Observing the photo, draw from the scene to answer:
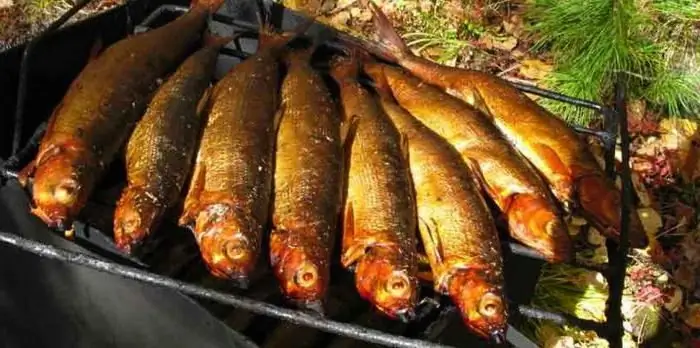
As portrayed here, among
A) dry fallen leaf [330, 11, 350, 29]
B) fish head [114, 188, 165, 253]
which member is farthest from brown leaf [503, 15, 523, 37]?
fish head [114, 188, 165, 253]

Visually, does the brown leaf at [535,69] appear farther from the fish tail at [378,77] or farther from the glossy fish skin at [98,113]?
the glossy fish skin at [98,113]

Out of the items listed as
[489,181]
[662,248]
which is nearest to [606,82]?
[662,248]

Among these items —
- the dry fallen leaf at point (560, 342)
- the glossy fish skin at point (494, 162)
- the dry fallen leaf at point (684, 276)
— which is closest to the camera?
the glossy fish skin at point (494, 162)

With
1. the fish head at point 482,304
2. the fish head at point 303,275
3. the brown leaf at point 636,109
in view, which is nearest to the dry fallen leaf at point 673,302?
the brown leaf at point 636,109

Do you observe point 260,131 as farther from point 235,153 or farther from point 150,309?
A: point 150,309

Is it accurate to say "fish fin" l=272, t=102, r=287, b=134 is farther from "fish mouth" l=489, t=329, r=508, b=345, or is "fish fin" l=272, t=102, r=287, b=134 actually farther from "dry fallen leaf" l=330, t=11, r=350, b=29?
"dry fallen leaf" l=330, t=11, r=350, b=29
